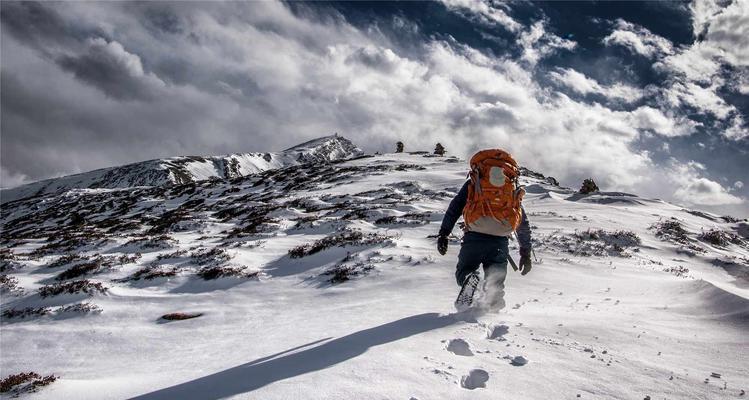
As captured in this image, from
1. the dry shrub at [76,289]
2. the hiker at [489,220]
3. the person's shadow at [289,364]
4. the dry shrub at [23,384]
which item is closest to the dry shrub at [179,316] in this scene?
the dry shrub at [76,289]

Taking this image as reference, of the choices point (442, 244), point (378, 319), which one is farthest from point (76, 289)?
point (442, 244)

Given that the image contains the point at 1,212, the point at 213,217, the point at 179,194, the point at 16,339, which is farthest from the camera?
the point at 1,212

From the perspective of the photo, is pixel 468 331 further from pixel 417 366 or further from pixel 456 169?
pixel 456 169

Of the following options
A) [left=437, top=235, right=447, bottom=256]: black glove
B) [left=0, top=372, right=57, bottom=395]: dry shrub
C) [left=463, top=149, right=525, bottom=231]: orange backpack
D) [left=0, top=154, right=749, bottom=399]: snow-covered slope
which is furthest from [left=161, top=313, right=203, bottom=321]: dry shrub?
[left=463, top=149, right=525, bottom=231]: orange backpack

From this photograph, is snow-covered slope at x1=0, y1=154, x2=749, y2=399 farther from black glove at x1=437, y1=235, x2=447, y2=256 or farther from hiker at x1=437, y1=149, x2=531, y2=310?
black glove at x1=437, y1=235, x2=447, y2=256

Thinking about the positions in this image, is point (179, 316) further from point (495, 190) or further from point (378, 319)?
point (495, 190)

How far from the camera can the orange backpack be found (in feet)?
20.1

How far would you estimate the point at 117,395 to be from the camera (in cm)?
451

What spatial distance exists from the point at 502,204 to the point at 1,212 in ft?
428

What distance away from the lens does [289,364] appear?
15.2 ft

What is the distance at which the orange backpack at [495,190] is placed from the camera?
611 cm

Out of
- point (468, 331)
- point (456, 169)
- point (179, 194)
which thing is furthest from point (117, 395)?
point (179, 194)

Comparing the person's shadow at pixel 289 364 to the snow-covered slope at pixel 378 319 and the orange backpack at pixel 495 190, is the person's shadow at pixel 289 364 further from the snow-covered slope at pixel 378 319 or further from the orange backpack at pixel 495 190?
the orange backpack at pixel 495 190

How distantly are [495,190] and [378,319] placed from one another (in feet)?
8.84
